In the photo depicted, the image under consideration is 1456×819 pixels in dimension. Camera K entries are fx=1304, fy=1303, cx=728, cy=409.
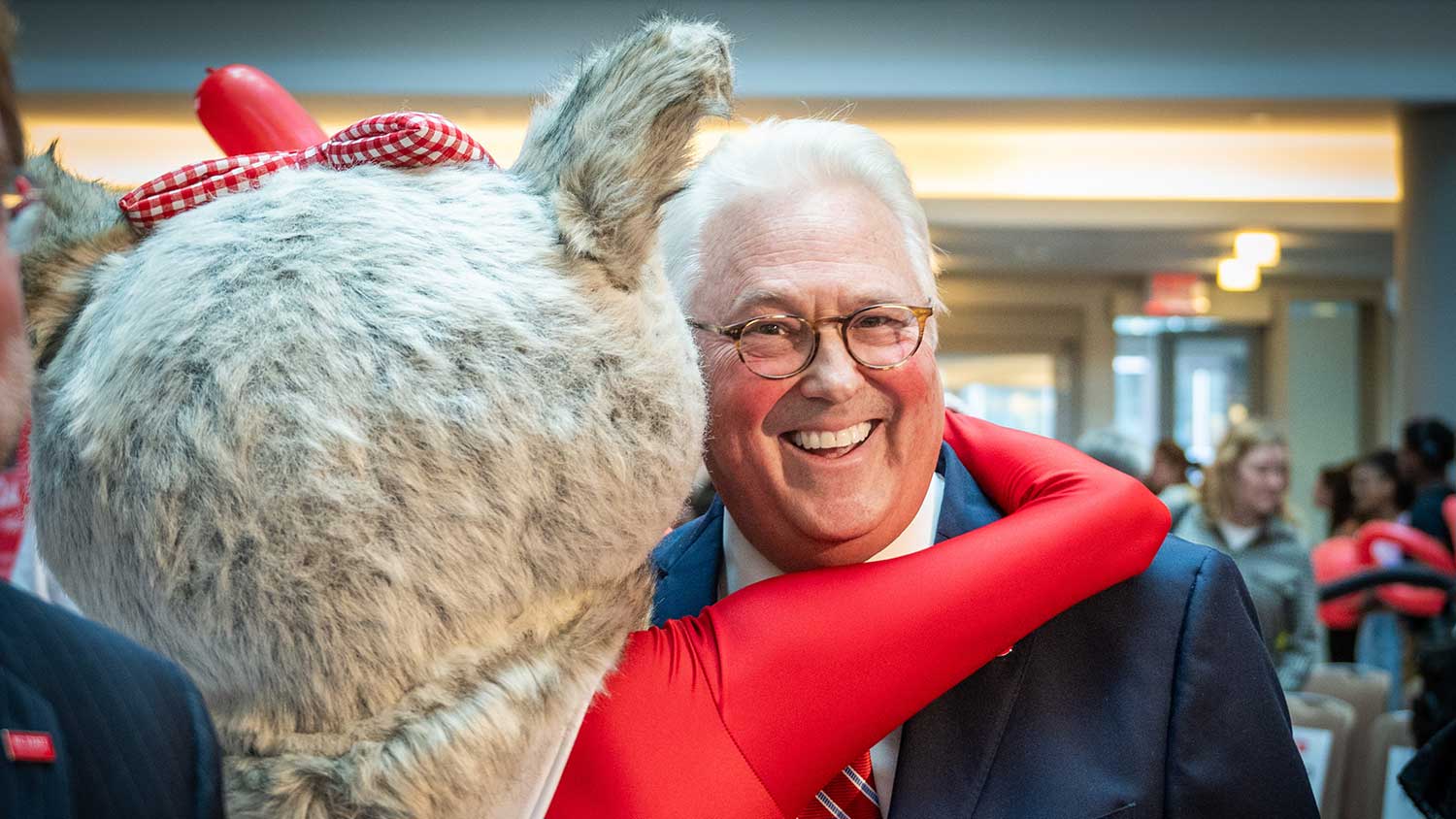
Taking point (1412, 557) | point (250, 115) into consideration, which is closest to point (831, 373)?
point (250, 115)

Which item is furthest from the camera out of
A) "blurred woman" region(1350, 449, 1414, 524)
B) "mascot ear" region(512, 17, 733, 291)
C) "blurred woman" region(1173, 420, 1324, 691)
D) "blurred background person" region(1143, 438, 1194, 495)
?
"blurred background person" region(1143, 438, 1194, 495)

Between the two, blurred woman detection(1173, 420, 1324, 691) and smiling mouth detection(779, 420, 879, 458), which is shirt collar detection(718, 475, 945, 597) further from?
blurred woman detection(1173, 420, 1324, 691)

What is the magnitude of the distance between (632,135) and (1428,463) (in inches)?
229

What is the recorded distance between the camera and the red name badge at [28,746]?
35.6 inches

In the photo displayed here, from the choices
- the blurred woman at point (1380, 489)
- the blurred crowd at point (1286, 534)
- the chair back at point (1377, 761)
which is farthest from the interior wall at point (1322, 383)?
the chair back at point (1377, 761)

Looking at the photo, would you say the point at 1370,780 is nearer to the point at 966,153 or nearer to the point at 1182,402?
the point at 966,153

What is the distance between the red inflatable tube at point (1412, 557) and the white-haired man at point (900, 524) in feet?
6.86

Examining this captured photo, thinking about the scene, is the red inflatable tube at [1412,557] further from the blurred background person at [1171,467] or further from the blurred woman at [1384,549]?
the blurred background person at [1171,467]

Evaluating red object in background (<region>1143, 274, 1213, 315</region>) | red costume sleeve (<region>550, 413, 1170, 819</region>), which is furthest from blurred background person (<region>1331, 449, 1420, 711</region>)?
red object in background (<region>1143, 274, 1213, 315</region>)

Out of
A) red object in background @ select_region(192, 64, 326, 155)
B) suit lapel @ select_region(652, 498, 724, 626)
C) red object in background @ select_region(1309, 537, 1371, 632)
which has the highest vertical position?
red object in background @ select_region(192, 64, 326, 155)

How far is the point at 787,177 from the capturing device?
1522mm

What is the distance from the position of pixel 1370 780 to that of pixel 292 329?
3566 mm

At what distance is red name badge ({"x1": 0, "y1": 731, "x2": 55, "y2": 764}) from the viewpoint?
903mm

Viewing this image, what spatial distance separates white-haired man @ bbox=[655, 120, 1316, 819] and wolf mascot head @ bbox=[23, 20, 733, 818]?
27 cm
